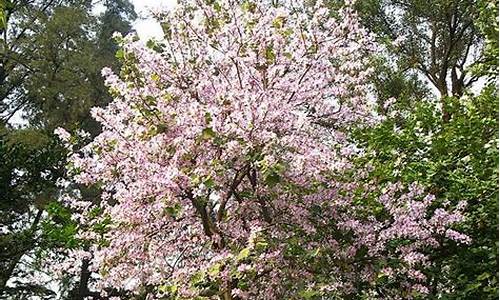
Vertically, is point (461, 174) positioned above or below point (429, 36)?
below

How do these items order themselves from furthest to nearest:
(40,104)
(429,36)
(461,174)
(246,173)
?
(40,104), (429,36), (461,174), (246,173)

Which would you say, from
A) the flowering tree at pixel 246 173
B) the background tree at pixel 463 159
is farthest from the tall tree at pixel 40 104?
the background tree at pixel 463 159

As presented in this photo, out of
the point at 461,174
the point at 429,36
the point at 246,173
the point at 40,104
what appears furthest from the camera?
the point at 40,104

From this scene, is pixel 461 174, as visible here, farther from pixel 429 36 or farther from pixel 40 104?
pixel 40 104

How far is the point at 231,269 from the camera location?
15.5 feet

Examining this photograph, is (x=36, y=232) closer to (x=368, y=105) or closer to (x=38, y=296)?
(x=38, y=296)

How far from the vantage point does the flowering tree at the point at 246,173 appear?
489cm

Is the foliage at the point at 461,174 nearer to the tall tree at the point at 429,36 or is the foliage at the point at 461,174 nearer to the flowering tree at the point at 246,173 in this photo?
the flowering tree at the point at 246,173

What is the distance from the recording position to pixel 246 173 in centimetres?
518

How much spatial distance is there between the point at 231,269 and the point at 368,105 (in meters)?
2.25

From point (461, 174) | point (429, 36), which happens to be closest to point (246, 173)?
point (461, 174)

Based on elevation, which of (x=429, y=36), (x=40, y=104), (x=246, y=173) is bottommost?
(x=246, y=173)

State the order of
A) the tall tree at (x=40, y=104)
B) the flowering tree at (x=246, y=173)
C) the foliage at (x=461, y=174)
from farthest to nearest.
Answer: the tall tree at (x=40, y=104) < the foliage at (x=461, y=174) < the flowering tree at (x=246, y=173)

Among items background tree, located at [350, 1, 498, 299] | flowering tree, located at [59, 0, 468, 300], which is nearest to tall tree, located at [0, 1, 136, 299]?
flowering tree, located at [59, 0, 468, 300]
